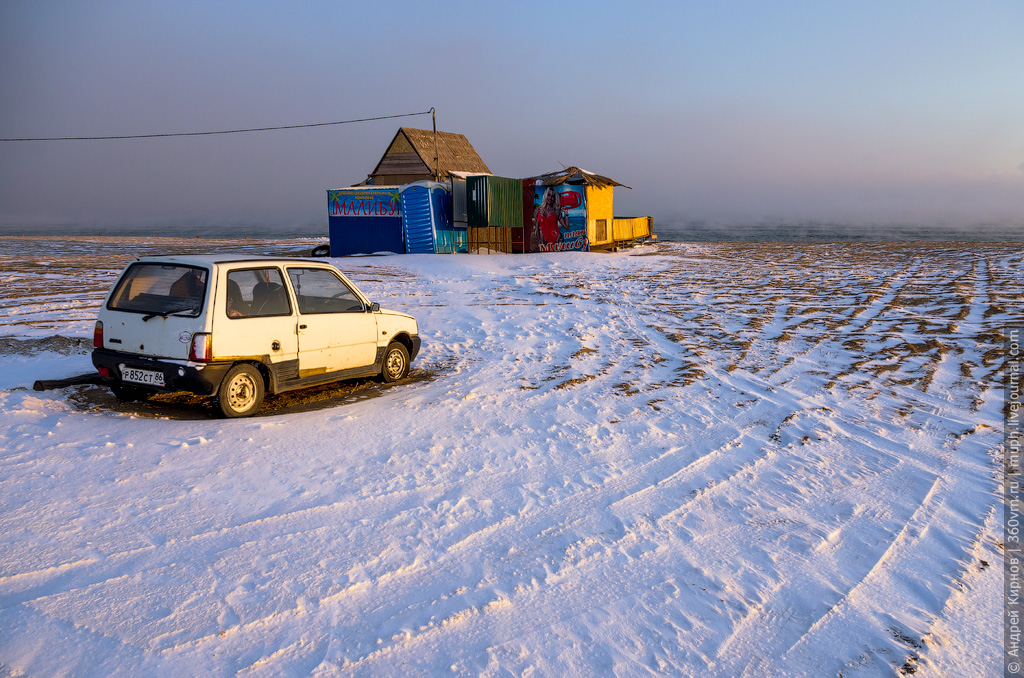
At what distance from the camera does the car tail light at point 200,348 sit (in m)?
6.51

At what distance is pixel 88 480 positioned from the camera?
5148mm

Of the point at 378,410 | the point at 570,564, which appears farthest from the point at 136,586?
the point at 378,410

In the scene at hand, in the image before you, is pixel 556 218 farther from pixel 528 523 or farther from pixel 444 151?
pixel 528 523

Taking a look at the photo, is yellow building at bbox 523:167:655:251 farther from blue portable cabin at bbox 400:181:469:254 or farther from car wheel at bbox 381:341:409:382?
car wheel at bbox 381:341:409:382

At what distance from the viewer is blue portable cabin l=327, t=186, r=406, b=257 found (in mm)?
27797

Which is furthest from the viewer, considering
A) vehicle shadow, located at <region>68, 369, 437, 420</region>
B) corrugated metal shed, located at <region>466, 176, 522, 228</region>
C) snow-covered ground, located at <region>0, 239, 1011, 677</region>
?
corrugated metal shed, located at <region>466, 176, 522, 228</region>

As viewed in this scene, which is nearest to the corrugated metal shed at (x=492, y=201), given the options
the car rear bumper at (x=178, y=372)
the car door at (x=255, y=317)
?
the car door at (x=255, y=317)

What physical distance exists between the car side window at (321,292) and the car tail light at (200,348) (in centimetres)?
119

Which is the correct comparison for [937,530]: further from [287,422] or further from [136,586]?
[287,422]

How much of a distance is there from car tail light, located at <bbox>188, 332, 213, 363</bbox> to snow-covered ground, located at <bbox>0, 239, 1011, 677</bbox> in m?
0.63

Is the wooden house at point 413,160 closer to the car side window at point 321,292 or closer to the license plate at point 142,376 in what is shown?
the car side window at point 321,292

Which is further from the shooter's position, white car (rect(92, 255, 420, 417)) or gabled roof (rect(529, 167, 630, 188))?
gabled roof (rect(529, 167, 630, 188))

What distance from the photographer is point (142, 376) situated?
6746 mm

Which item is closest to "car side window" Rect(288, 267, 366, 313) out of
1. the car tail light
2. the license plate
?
the car tail light
